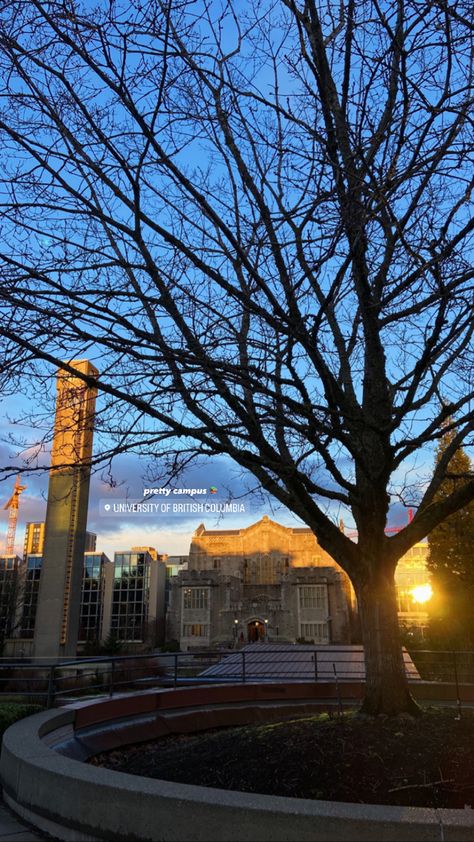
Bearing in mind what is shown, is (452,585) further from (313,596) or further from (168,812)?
(313,596)

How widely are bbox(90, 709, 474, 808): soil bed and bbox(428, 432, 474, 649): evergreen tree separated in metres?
Result: 19.2

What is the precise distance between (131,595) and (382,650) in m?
88.4

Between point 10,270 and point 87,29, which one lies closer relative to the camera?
point 87,29

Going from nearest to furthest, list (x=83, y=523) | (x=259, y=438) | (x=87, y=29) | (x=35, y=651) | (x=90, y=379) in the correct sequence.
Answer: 1. (x=87, y=29)
2. (x=90, y=379)
3. (x=259, y=438)
4. (x=35, y=651)
5. (x=83, y=523)

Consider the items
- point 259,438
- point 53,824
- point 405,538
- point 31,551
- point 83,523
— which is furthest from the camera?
point 31,551

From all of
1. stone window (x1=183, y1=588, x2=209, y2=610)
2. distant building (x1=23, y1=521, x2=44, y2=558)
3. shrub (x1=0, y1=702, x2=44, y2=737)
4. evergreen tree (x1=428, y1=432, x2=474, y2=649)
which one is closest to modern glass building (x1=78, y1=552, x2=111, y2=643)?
stone window (x1=183, y1=588, x2=209, y2=610)

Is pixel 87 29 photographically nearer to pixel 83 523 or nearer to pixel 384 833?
pixel 384 833

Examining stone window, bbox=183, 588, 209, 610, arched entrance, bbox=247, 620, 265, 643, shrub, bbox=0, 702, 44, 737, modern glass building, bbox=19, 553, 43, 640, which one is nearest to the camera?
shrub, bbox=0, 702, 44, 737

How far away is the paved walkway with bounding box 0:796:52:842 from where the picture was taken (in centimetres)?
471

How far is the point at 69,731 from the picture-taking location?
25.7 ft

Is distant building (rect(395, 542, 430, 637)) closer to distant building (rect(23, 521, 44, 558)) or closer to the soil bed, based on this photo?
the soil bed

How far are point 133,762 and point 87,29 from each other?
7840 mm

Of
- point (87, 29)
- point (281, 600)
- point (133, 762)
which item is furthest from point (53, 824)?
point (281, 600)

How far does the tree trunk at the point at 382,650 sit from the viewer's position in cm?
731
